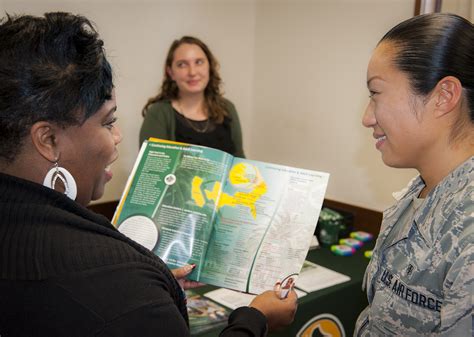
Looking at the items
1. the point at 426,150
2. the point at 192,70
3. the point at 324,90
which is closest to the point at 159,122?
the point at 192,70

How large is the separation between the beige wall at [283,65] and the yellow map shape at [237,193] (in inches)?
55.6

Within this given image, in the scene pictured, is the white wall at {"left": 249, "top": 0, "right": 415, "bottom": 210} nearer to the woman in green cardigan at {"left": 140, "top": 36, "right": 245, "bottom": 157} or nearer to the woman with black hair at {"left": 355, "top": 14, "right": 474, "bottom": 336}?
the woman in green cardigan at {"left": 140, "top": 36, "right": 245, "bottom": 157}

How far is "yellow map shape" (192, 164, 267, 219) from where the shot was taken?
4.11 feet

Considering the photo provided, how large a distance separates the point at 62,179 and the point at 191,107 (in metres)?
1.82

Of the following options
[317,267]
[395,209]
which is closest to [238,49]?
[317,267]

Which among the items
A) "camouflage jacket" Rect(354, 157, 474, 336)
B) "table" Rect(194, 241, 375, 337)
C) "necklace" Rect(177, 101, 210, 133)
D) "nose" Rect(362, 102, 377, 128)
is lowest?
"table" Rect(194, 241, 375, 337)

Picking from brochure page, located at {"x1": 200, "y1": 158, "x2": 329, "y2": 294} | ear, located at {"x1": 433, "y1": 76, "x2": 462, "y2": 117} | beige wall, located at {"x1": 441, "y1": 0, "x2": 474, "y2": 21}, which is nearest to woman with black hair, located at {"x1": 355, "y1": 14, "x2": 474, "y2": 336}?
ear, located at {"x1": 433, "y1": 76, "x2": 462, "y2": 117}

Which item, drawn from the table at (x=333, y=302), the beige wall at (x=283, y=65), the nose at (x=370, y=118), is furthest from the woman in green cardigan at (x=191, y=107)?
the nose at (x=370, y=118)

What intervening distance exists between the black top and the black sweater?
1.74m

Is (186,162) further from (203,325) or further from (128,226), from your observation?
(203,325)

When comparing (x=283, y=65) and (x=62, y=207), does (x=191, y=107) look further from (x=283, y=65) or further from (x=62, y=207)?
(x=62, y=207)

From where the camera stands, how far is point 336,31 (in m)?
2.66

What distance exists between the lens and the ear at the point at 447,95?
95 cm

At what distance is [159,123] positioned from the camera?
239 cm
